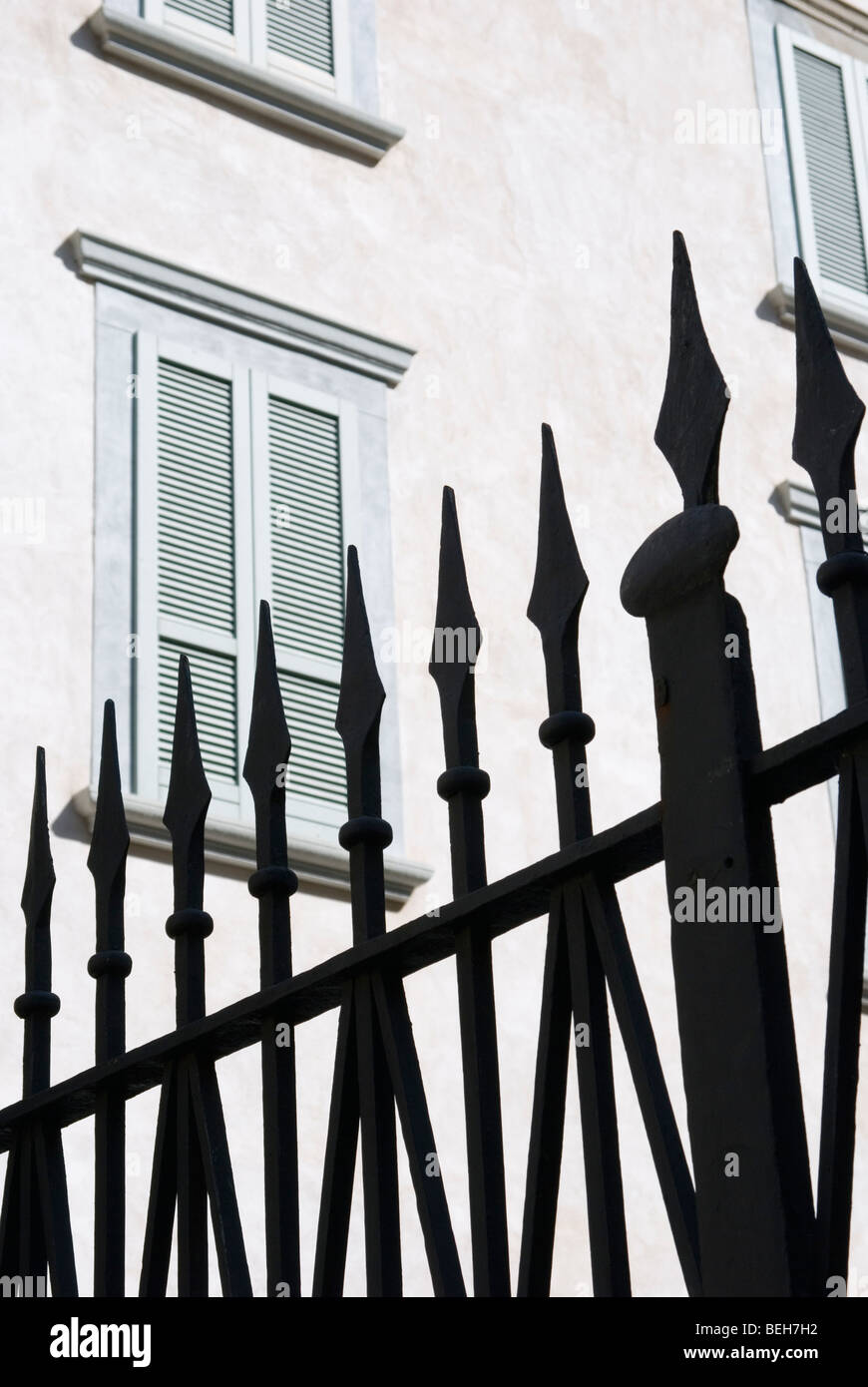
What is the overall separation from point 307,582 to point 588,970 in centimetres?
630

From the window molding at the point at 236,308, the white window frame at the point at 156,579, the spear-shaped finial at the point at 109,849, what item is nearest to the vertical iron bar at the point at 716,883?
the spear-shaped finial at the point at 109,849

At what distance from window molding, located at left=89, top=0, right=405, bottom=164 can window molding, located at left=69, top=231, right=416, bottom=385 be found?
3.11 ft

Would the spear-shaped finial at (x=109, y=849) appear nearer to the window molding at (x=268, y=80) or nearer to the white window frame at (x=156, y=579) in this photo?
the white window frame at (x=156, y=579)

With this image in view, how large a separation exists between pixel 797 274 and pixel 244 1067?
18.0 feet

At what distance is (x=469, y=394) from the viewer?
31.4 feet

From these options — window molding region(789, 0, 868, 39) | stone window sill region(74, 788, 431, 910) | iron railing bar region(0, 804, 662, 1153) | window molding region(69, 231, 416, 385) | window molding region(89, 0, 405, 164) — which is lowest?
iron railing bar region(0, 804, 662, 1153)

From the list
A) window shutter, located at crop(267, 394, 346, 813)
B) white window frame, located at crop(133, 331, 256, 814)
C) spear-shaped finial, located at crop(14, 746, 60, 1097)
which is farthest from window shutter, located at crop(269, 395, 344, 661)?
spear-shaped finial, located at crop(14, 746, 60, 1097)

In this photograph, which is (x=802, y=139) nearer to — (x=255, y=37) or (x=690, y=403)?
(x=255, y=37)

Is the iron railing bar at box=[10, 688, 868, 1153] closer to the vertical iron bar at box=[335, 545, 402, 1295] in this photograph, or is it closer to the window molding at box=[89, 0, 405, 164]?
the vertical iron bar at box=[335, 545, 402, 1295]

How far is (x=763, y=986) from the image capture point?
220cm

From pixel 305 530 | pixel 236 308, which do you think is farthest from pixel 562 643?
pixel 236 308

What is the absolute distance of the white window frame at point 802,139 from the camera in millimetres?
11195

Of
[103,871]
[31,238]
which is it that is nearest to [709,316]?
[31,238]

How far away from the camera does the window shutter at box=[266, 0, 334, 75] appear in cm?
974
